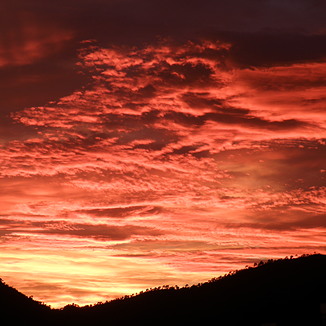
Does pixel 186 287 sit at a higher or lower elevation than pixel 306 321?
higher

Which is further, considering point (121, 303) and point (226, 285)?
Result: point (121, 303)

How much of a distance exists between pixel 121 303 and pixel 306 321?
19.1 m

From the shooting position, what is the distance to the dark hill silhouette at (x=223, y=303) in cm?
3200

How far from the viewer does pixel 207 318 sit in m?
35.3

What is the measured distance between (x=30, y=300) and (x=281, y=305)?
2267cm

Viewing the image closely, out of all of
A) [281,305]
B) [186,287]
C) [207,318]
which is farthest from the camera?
[186,287]

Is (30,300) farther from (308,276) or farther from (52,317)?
(308,276)

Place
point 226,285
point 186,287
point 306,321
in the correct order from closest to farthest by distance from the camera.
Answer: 1. point 306,321
2. point 226,285
3. point 186,287

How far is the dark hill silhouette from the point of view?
1260 inches

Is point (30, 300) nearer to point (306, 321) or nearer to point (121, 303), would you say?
point (121, 303)

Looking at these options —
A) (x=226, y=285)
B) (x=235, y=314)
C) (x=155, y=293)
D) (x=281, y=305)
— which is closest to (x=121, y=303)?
(x=155, y=293)

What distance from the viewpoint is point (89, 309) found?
46625 millimetres

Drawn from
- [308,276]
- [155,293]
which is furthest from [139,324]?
[308,276]

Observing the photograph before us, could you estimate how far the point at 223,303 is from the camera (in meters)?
36.8
